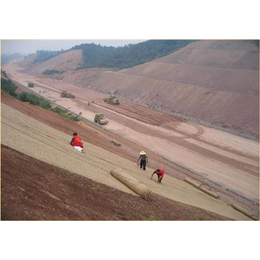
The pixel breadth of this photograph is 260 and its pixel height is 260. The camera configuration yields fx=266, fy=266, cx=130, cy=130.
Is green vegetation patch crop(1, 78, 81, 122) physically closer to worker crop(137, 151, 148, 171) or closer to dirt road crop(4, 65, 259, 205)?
dirt road crop(4, 65, 259, 205)

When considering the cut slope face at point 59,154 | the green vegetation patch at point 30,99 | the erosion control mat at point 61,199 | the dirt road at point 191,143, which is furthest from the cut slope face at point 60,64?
the erosion control mat at point 61,199

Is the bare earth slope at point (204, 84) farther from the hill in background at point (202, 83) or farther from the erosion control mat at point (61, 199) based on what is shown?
the erosion control mat at point (61, 199)

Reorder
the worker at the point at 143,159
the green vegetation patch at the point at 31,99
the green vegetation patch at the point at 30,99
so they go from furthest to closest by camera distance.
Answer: the green vegetation patch at the point at 31,99 < the green vegetation patch at the point at 30,99 < the worker at the point at 143,159

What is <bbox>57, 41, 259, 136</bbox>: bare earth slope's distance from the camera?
3928 cm

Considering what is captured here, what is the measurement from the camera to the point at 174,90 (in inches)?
1975

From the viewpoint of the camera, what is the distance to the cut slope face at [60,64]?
8788 centimetres

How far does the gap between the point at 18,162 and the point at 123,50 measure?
88.3 meters

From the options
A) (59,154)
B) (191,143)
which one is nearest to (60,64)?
(191,143)

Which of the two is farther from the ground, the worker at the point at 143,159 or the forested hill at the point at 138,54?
the forested hill at the point at 138,54

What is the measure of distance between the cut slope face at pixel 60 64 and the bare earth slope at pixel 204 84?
29650 millimetres

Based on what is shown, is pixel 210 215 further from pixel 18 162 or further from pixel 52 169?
pixel 18 162

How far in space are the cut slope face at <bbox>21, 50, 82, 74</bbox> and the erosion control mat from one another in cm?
8120

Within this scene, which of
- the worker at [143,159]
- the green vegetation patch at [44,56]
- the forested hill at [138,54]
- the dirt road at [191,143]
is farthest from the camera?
the green vegetation patch at [44,56]

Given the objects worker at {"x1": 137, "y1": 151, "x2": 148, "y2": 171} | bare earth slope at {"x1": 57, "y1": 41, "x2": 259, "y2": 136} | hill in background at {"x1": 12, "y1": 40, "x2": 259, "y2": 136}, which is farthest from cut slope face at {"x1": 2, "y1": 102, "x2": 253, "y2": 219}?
hill in background at {"x1": 12, "y1": 40, "x2": 259, "y2": 136}
